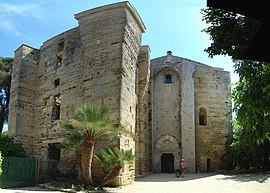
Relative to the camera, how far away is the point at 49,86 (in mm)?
Result: 17578

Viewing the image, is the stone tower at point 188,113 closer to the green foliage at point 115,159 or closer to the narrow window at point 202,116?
the narrow window at point 202,116

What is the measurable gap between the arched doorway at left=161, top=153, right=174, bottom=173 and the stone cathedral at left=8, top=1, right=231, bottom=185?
0.08 meters

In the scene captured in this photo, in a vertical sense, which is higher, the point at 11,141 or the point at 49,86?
the point at 49,86

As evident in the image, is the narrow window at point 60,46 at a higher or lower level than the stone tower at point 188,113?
higher

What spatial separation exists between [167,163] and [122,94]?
448 inches

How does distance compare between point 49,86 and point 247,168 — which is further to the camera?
point 247,168

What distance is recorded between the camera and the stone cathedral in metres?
14.1

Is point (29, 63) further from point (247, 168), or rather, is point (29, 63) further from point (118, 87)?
point (247, 168)

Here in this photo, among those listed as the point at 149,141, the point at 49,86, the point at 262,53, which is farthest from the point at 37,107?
the point at 262,53

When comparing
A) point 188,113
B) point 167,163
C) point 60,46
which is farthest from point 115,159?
point 188,113

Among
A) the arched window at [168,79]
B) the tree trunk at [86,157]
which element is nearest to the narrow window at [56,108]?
the tree trunk at [86,157]

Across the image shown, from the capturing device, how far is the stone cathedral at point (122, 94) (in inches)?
557

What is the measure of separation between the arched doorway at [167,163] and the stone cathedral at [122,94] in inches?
3.2

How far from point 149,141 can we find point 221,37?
15241 millimetres
